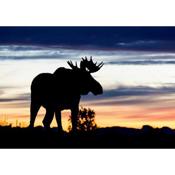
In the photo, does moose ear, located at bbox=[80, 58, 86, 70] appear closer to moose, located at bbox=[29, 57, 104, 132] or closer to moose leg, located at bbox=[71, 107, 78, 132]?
moose, located at bbox=[29, 57, 104, 132]

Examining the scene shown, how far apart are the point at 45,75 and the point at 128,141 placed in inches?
97.2

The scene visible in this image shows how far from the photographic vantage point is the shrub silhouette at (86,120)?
2308cm

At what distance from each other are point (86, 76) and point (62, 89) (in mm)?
627

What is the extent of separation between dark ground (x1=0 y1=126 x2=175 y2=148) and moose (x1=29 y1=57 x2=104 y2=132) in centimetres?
26

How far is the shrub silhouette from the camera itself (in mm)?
23078

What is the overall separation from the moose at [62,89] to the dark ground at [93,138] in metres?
0.26

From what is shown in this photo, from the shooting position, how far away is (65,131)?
76.9ft

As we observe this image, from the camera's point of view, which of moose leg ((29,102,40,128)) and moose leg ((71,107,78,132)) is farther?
moose leg ((29,102,40,128))

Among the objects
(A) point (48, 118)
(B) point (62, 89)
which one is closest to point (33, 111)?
(A) point (48, 118)

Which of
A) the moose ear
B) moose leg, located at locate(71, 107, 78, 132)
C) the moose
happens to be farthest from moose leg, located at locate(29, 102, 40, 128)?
the moose ear

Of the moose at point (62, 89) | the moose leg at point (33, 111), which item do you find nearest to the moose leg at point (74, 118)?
the moose at point (62, 89)

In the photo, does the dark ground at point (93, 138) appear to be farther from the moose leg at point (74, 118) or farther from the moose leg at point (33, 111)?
the moose leg at point (33, 111)
